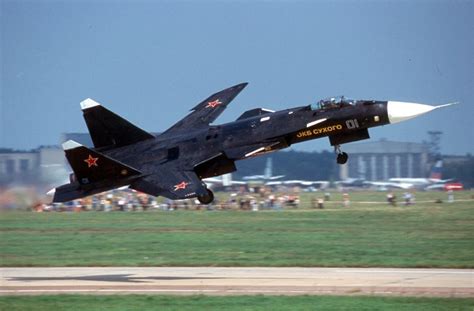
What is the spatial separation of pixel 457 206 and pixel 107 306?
170 ft

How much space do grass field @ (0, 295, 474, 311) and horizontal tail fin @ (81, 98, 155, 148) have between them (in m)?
9.71

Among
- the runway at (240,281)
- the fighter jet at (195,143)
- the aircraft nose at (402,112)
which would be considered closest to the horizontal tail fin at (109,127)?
the fighter jet at (195,143)

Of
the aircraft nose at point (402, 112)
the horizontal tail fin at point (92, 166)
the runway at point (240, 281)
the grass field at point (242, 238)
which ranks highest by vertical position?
the aircraft nose at point (402, 112)

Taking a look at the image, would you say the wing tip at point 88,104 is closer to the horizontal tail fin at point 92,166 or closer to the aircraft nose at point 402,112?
the horizontal tail fin at point 92,166

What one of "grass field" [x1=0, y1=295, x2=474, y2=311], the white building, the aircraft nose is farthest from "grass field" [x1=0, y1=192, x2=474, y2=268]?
the white building

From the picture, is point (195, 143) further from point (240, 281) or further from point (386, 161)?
point (386, 161)

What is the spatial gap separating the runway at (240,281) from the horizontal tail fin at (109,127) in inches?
216

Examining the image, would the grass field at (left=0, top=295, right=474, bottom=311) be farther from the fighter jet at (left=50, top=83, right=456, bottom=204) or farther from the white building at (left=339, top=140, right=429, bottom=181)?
the white building at (left=339, top=140, right=429, bottom=181)

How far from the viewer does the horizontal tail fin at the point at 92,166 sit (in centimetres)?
3500

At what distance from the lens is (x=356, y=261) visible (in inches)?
1543

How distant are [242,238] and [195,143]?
45.8 feet

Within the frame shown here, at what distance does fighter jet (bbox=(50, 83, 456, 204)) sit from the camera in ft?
112

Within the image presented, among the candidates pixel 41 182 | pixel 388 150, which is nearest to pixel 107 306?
pixel 41 182

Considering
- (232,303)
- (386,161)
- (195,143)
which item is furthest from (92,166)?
(386,161)
